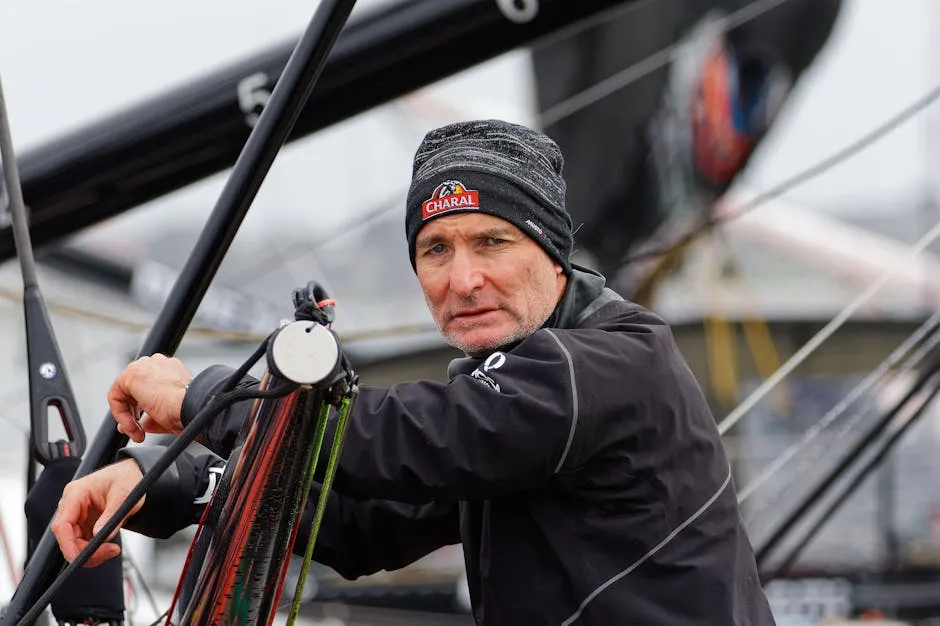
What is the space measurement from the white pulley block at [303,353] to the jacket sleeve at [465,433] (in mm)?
161

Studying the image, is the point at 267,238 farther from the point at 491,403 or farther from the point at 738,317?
the point at 491,403

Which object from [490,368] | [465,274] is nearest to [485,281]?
[465,274]

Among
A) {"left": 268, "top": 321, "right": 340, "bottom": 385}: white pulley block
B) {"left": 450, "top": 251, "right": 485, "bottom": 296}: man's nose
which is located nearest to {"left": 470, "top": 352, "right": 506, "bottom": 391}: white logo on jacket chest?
{"left": 450, "top": 251, "right": 485, "bottom": 296}: man's nose

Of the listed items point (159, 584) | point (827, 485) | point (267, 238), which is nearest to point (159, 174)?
point (827, 485)

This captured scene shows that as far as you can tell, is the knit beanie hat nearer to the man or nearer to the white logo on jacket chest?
the man

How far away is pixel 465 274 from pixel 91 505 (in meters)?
0.38

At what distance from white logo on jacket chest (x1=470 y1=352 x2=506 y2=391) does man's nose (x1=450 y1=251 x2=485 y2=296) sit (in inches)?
4.1

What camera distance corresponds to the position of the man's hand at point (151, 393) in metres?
1.19

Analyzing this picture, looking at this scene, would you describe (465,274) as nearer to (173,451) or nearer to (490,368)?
(490,368)

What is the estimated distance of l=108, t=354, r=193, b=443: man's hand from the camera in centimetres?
119

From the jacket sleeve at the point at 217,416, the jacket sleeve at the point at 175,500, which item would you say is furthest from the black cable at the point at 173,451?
the jacket sleeve at the point at 175,500

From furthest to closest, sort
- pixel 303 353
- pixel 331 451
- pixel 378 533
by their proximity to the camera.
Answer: pixel 378 533 → pixel 331 451 → pixel 303 353

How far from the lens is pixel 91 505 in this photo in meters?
1.21

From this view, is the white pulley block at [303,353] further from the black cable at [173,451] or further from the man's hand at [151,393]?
the man's hand at [151,393]
